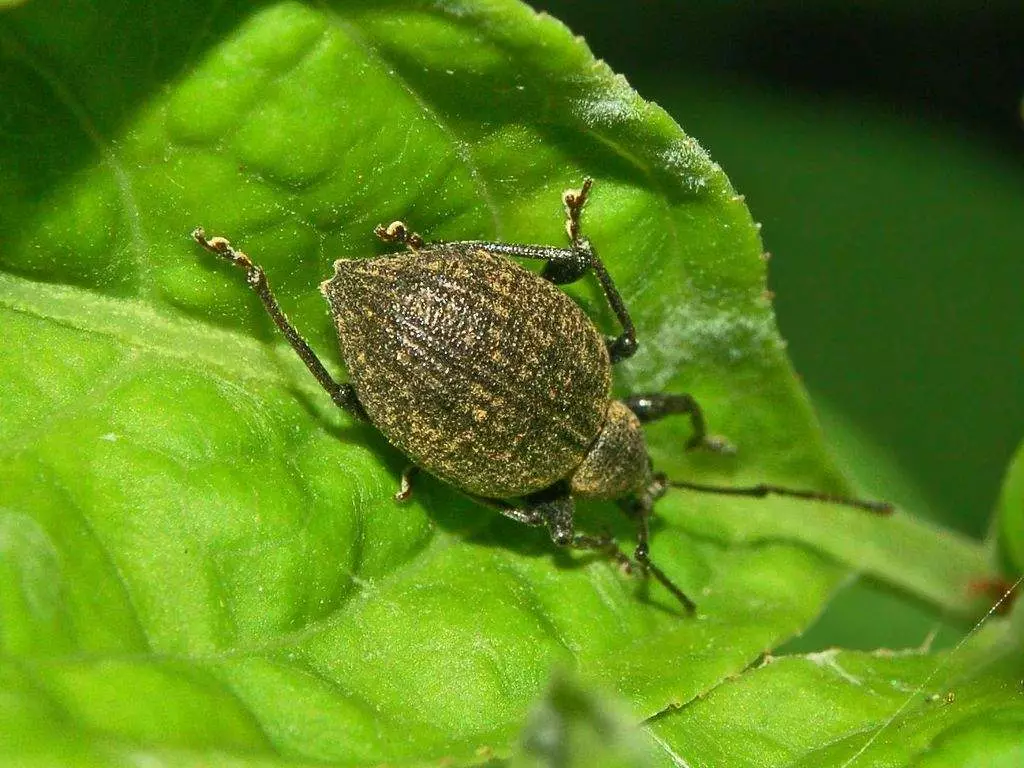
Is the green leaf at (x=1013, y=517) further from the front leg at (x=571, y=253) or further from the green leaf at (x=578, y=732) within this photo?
the green leaf at (x=578, y=732)

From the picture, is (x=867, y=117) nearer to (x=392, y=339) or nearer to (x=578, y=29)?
(x=578, y=29)

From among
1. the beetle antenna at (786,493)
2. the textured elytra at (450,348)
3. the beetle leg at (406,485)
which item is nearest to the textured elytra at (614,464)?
the beetle antenna at (786,493)

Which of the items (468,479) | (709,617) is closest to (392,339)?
(468,479)

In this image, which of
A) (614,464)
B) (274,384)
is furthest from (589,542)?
(274,384)

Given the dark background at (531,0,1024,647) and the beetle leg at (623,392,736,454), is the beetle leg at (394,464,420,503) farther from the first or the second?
the dark background at (531,0,1024,647)

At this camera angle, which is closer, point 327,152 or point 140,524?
point 140,524

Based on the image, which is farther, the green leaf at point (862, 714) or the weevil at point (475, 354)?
the weevil at point (475, 354)
